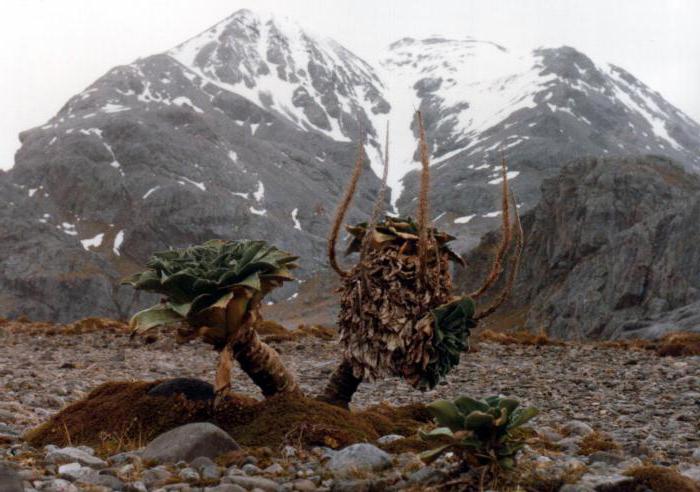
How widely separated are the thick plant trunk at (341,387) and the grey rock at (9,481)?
424 centimetres

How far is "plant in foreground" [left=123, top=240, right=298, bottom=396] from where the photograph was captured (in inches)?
259

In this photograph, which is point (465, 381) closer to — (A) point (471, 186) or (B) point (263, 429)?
(B) point (263, 429)

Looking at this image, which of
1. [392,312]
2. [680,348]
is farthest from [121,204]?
[392,312]

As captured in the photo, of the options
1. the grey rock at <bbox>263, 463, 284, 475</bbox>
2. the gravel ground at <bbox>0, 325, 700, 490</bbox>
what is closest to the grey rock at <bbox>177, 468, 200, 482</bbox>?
the grey rock at <bbox>263, 463, 284, 475</bbox>

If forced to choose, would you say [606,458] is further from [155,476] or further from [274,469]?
[155,476]

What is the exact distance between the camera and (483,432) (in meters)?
4.69

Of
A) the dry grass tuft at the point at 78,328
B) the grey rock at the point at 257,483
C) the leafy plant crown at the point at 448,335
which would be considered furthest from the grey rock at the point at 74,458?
the dry grass tuft at the point at 78,328

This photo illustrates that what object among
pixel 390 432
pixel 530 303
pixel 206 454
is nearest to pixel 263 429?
pixel 206 454

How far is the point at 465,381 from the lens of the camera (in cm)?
1465

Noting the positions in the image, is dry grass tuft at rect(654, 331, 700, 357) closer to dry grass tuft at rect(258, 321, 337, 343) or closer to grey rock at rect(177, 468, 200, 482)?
dry grass tuft at rect(258, 321, 337, 343)

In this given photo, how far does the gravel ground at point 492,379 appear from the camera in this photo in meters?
8.33

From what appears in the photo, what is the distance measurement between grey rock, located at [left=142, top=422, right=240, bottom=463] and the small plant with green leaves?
6.84 feet

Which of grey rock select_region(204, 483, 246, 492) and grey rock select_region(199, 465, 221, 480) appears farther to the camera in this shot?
grey rock select_region(199, 465, 221, 480)

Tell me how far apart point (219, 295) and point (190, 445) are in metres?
1.50
